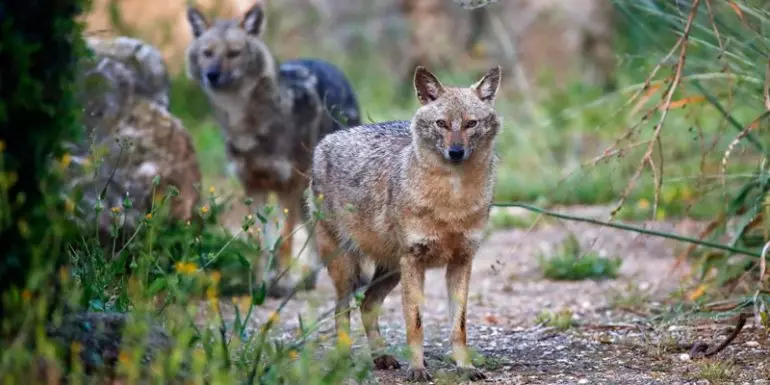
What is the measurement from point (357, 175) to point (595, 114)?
795 centimetres

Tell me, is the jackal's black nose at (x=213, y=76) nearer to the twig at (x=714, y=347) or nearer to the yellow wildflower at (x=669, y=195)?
the yellow wildflower at (x=669, y=195)

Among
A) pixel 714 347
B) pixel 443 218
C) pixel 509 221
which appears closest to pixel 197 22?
pixel 509 221

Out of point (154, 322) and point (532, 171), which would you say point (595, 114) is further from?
point (154, 322)

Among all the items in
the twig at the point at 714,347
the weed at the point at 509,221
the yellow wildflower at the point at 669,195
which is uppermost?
the twig at the point at 714,347

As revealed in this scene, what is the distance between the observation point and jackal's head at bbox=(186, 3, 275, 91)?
→ 894 centimetres

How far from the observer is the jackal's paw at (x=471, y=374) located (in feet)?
18.0

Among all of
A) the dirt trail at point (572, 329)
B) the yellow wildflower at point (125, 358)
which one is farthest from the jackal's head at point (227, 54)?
the yellow wildflower at point (125, 358)

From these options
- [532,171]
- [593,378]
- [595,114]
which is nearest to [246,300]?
[593,378]

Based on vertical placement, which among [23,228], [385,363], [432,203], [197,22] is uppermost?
[197,22]

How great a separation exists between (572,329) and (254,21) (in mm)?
3891

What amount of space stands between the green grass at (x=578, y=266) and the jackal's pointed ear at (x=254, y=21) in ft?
9.19

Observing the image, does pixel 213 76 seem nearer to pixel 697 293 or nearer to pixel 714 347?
pixel 697 293

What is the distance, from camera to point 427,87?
589cm

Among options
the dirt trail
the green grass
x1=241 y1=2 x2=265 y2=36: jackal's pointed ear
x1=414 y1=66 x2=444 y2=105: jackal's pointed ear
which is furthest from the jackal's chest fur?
x1=241 y1=2 x2=265 y2=36: jackal's pointed ear
